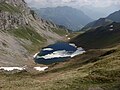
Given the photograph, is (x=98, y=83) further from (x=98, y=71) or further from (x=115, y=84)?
(x=98, y=71)

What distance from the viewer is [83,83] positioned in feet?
147

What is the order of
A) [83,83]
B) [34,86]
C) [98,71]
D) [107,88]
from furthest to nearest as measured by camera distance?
[98,71] → [34,86] → [83,83] → [107,88]

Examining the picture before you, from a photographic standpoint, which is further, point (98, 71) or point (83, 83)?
point (98, 71)

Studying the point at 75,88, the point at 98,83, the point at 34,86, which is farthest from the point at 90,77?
the point at 34,86

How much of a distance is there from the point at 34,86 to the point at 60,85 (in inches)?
198

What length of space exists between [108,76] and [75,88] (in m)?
8.37

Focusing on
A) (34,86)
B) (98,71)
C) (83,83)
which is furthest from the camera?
(98,71)

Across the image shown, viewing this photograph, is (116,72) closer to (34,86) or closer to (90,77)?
(90,77)

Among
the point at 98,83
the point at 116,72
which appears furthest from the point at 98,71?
the point at 98,83

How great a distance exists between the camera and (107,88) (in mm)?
41250

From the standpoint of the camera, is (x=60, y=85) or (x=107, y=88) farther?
(x=60, y=85)

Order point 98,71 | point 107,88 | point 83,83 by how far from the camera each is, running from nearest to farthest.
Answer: point 107,88, point 83,83, point 98,71

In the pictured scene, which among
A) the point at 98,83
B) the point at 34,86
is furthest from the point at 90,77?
the point at 34,86

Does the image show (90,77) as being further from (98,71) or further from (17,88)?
(17,88)
